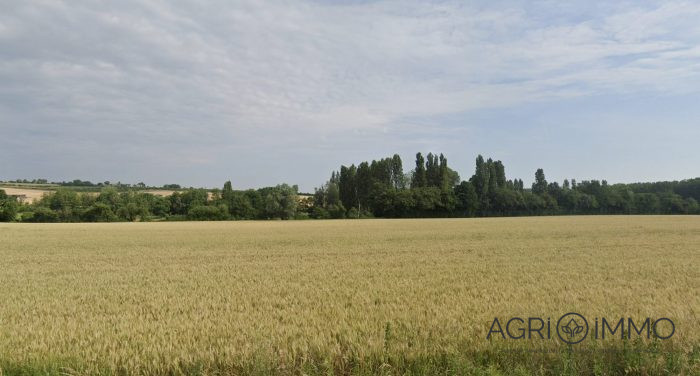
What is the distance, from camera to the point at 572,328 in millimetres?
6629

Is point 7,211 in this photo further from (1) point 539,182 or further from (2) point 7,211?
(1) point 539,182

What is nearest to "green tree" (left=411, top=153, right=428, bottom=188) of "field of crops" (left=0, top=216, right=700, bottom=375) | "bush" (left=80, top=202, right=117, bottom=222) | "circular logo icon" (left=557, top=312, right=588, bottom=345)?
"bush" (left=80, top=202, right=117, bottom=222)

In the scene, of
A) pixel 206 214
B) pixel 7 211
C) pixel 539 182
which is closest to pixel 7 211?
pixel 7 211

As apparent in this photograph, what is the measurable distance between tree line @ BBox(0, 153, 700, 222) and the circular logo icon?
280ft

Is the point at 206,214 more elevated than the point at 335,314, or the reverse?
the point at 335,314

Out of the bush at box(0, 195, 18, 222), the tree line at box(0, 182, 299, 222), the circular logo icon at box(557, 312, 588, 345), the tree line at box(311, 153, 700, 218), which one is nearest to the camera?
the circular logo icon at box(557, 312, 588, 345)

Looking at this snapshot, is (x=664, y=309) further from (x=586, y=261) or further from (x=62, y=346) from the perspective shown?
(x=62, y=346)

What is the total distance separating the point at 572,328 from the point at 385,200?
91273 millimetres

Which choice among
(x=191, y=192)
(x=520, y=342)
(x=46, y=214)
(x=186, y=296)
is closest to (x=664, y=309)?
(x=520, y=342)

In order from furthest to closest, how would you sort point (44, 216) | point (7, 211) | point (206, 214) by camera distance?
point (206, 214) → point (44, 216) → point (7, 211)

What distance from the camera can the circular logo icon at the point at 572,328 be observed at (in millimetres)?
6008

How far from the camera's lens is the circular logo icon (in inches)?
237

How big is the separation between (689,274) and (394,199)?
84.6 meters

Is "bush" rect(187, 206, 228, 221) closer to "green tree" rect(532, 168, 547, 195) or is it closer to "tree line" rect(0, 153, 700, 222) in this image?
"tree line" rect(0, 153, 700, 222)
